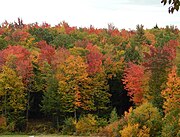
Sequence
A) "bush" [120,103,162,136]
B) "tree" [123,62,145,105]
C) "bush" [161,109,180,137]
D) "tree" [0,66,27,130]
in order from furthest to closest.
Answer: "tree" [0,66,27,130], "tree" [123,62,145,105], "bush" [120,103,162,136], "bush" [161,109,180,137]

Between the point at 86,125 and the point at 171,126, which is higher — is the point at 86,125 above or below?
below

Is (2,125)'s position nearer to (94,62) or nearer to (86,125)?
(86,125)

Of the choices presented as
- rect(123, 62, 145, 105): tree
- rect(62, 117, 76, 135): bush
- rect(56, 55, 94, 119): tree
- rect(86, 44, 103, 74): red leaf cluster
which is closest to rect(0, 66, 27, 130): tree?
rect(56, 55, 94, 119): tree

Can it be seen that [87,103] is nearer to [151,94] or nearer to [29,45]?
[151,94]

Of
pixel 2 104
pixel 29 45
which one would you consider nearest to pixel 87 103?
pixel 2 104

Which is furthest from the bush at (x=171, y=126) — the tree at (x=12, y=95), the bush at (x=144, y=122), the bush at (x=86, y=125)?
the tree at (x=12, y=95)

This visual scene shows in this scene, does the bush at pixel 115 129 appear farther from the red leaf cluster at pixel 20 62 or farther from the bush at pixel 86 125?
the red leaf cluster at pixel 20 62

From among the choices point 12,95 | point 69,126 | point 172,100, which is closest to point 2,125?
point 12,95

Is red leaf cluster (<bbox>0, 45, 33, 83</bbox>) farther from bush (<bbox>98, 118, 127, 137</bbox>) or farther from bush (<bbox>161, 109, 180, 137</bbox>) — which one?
bush (<bbox>161, 109, 180, 137</bbox>)

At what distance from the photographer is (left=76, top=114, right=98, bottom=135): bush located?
1785 inches

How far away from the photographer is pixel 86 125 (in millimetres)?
45875

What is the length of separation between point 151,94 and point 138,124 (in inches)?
370

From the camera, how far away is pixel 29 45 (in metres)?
70.2

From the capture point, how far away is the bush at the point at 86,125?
45344 mm
